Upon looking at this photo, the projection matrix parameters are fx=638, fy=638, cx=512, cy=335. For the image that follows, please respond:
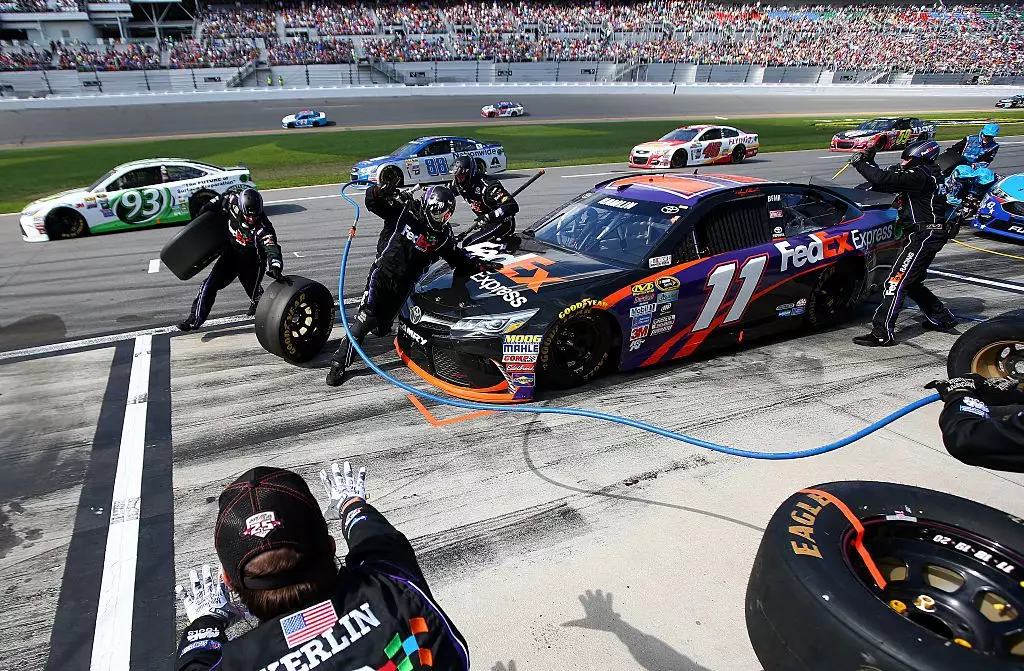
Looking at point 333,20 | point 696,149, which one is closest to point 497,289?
point 696,149

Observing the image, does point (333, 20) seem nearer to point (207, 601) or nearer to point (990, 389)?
point (990, 389)

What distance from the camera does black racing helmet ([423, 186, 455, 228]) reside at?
210 inches

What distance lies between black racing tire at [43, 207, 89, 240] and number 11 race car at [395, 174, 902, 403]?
922 centimetres

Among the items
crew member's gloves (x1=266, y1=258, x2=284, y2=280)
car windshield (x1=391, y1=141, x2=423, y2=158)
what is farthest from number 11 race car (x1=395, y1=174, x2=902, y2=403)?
car windshield (x1=391, y1=141, x2=423, y2=158)

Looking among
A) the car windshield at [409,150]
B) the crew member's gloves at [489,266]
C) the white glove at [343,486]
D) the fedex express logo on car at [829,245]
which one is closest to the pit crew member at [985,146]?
the fedex express logo on car at [829,245]

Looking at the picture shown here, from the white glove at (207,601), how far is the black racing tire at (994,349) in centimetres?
504

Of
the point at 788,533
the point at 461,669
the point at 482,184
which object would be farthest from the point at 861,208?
the point at 461,669

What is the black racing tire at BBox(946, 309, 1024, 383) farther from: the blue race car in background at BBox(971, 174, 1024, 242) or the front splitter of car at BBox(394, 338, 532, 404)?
the blue race car in background at BBox(971, 174, 1024, 242)

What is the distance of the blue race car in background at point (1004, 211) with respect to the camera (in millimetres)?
10133

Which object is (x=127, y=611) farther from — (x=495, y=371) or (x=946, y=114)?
(x=946, y=114)

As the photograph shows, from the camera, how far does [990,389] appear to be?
2.87 m

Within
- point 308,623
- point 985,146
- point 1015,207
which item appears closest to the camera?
point 308,623

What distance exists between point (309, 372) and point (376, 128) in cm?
2816

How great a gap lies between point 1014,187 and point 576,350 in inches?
386
